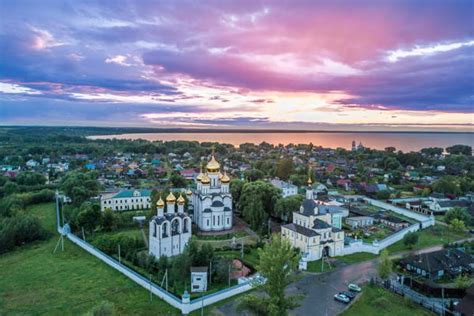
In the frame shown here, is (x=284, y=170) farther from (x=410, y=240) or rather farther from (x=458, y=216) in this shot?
(x=410, y=240)

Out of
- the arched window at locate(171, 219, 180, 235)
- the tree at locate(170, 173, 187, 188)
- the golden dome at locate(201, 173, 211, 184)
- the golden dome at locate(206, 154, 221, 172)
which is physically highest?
the golden dome at locate(206, 154, 221, 172)

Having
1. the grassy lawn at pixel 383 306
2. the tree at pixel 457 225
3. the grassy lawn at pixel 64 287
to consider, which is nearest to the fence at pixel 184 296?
the grassy lawn at pixel 64 287

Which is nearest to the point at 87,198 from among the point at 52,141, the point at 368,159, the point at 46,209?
the point at 46,209

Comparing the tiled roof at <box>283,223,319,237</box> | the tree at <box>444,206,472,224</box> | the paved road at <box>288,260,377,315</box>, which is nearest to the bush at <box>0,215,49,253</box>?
the tiled roof at <box>283,223,319,237</box>

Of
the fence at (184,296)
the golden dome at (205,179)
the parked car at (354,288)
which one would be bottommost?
the parked car at (354,288)

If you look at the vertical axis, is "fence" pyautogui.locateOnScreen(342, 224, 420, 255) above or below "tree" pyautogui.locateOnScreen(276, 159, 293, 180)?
below

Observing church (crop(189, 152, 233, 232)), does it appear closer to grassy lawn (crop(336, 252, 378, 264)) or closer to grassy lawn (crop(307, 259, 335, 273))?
grassy lawn (crop(307, 259, 335, 273))

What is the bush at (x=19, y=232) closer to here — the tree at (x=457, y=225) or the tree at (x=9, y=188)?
the tree at (x=9, y=188)
